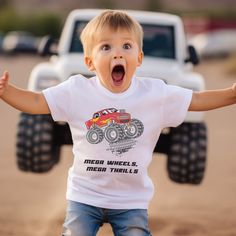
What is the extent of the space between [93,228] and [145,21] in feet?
19.5

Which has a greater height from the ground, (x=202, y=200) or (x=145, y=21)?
(x=145, y=21)

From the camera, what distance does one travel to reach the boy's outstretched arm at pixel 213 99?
4.53m

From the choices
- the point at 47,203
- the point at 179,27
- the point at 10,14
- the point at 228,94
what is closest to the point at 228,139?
the point at 179,27

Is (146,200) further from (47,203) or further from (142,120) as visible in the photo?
(47,203)

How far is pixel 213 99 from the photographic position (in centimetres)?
454

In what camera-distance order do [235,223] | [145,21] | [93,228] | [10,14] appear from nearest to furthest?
[93,228], [235,223], [145,21], [10,14]

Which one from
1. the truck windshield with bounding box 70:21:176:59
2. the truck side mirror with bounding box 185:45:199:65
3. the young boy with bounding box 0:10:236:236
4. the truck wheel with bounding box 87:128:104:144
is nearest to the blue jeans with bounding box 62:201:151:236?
the young boy with bounding box 0:10:236:236

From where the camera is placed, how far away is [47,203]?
903 cm

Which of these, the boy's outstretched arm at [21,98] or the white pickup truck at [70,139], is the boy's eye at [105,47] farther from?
the white pickup truck at [70,139]

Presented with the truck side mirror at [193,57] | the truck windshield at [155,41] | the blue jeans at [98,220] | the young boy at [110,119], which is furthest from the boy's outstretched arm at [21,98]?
the truck side mirror at [193,57]

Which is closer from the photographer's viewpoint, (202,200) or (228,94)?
(228,94)

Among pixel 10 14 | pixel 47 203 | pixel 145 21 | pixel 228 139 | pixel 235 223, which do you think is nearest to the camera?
pixel 235 223

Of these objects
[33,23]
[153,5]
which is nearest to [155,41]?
[33,23]

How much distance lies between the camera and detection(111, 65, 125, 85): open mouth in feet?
14.3
